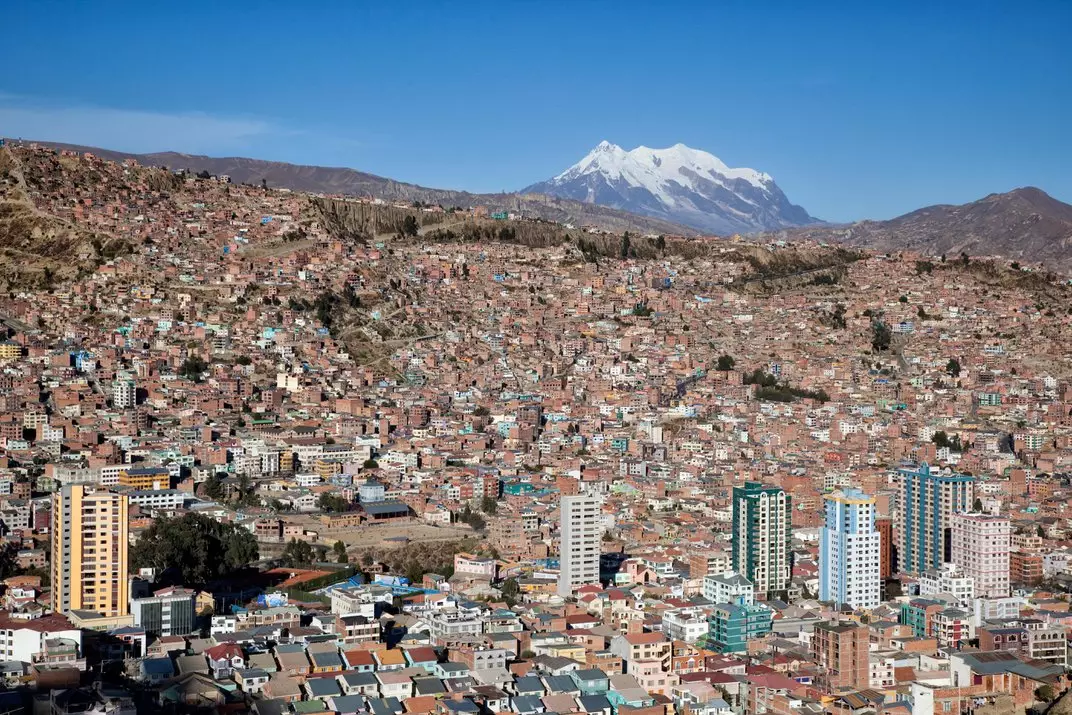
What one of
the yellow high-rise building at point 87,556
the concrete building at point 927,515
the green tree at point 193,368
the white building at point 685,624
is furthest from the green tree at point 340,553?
the green tree at point 193,368

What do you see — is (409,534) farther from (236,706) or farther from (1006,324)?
(1006,324)

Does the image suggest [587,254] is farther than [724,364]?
Yes

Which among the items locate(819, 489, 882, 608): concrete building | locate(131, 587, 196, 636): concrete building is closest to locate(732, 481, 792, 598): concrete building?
locate(819, 489, 882, 608): concrete building

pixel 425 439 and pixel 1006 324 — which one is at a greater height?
pixel 1006 324

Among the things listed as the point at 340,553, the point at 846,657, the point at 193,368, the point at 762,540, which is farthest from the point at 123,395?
the point at 846,657

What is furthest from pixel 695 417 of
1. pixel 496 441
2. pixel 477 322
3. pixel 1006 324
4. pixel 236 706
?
pixel 236 706

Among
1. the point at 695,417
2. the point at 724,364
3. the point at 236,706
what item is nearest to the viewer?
the point at 236,706

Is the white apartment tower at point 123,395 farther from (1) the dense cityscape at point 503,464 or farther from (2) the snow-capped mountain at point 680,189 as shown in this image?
(2) the snow-capped mountain at point 680,189

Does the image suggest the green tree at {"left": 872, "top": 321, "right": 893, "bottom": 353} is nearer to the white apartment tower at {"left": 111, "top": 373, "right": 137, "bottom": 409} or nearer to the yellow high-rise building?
the white apartment tower at {"left": 111, "top": 373, "right": 137, "bottom": 409}
